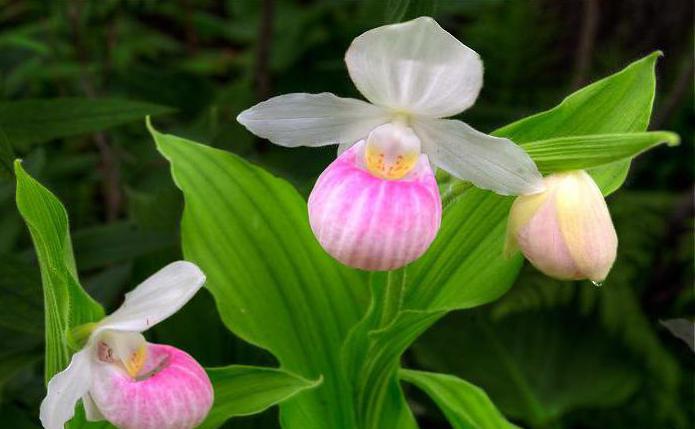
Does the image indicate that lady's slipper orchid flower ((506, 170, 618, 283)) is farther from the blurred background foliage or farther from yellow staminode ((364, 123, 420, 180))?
the blurred background foliage

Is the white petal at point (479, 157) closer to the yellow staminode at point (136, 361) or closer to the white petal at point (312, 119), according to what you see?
the white petal at point (312, 119)

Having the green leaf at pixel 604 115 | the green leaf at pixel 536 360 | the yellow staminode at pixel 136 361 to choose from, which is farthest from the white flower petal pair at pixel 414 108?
the green leaf at pixel 536 360

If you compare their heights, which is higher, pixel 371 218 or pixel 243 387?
pixel 371 218

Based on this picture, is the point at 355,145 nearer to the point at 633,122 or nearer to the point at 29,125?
the point at 633,122

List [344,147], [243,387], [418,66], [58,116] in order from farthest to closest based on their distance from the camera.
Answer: [58,116] → [243,387] → [344,147] → [418,66]

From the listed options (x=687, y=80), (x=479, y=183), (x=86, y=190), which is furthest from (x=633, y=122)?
(x=86, y=190)

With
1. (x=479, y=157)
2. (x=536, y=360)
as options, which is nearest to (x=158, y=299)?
(x=479, y=157)

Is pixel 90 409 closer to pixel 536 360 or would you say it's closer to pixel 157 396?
pixel 157 396

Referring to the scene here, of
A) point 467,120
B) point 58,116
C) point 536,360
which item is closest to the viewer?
point 58,116
